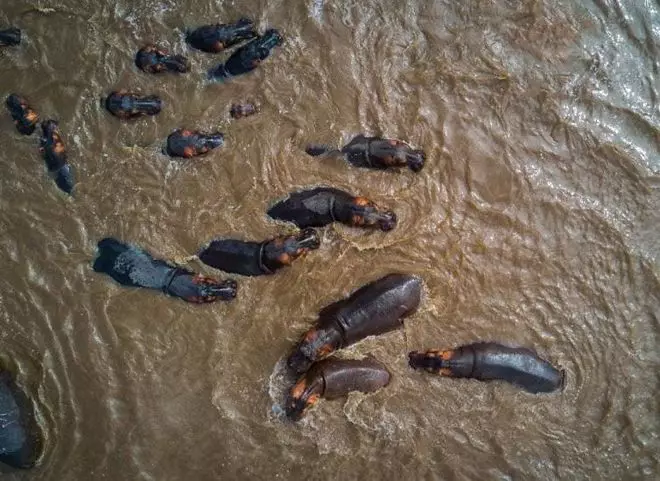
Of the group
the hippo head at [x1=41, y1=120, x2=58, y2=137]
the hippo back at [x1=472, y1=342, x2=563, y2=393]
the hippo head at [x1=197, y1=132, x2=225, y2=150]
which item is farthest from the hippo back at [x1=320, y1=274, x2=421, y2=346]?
the hippo head at [x1=41, y1=120, x2=58, y2=137]

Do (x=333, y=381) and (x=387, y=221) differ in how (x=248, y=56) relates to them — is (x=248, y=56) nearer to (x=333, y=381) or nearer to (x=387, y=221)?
(x=387, y=221)

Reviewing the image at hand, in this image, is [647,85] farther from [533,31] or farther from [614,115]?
[533,31]

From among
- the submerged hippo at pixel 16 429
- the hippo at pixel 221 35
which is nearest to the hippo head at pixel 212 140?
the hippo at pixel 221 35

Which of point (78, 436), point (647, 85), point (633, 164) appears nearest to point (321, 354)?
point (78, 436)

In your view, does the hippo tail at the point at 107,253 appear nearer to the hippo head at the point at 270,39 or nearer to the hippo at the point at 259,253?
the hippo at the point at 259,253

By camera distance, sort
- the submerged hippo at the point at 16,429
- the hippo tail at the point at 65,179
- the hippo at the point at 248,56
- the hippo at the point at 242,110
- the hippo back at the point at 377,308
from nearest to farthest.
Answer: the hippo back at the point at 377,308
the submerged hippo at the point at 16,429
the hippo at the point at 248,56
the hippo at the point at 242,110
the hippo tail at the point at 65,179

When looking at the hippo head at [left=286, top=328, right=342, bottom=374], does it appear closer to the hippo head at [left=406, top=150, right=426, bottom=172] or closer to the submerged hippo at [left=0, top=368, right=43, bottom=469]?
the hippo head at [left=406, top=150, right=426, bottom=172]

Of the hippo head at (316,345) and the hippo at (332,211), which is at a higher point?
the hippo at (332,211)
